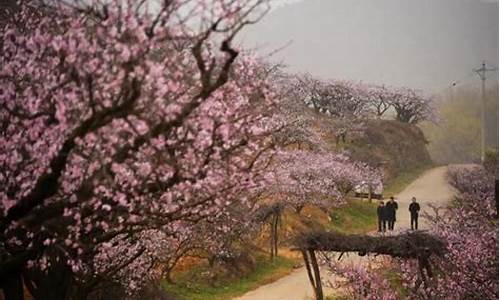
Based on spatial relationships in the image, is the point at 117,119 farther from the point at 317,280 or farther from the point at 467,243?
the point at 317,280

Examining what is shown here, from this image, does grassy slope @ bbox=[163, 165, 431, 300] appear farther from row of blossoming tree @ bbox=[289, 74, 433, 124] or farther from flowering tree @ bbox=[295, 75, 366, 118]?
flowering tree @ bbox=[295, 75, 366, 118]

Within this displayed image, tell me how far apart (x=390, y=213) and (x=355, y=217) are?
0.36 metres

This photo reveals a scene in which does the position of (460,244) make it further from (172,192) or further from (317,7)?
(172,192)

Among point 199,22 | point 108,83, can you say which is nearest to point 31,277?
point 108,83

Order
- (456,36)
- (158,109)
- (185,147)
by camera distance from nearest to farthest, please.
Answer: (158,109), (185,147), (456,36)

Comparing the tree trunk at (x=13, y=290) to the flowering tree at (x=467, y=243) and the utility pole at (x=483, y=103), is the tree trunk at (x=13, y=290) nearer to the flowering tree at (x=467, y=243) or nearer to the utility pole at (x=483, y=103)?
the flowering tree at (x=467, y=243)

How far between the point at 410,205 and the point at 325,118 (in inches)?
46.0

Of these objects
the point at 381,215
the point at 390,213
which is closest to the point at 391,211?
the point at 390,213

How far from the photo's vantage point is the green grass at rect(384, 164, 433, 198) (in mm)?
5492

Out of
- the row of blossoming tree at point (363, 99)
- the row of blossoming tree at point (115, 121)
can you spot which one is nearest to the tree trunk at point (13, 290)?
the row of blossoming tree at point (115, 121)

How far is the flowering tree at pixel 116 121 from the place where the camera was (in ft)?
8.53

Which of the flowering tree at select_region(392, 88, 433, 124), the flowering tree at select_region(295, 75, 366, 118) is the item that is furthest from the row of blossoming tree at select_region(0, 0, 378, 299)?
the flowering tree at select_region(392, 88, 433, 124)

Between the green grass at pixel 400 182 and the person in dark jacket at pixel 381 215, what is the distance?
10 centimetres

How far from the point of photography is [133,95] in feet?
7.93
